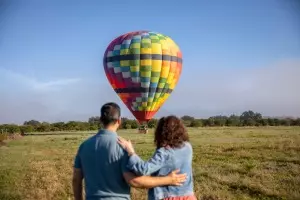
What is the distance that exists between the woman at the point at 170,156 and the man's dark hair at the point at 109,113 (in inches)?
7.9

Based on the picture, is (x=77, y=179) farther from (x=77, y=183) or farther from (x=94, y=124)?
(x=94, y=124)

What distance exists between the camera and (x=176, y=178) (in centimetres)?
409

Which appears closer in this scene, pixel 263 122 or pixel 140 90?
pixel 140 90

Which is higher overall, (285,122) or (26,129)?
(285,122)

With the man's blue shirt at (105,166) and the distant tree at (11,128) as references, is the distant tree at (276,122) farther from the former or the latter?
the man's blue shirt at (105,166)

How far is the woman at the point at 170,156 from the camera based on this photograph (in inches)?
157

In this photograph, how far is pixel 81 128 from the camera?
73.1 meters

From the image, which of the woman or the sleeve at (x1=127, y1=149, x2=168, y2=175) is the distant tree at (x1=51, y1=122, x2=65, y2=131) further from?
the sleeve at (x1=127, y1=149, x2=168, y2=175)

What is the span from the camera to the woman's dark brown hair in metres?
4.07

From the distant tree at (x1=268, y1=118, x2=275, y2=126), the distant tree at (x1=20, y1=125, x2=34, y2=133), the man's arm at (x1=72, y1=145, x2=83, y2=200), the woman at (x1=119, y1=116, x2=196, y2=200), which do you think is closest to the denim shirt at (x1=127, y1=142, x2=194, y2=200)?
the woman at (x1=119, y1=116, x2=196, y2=200)

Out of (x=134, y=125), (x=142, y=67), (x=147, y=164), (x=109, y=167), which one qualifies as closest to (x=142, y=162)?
(x=147, y=164)

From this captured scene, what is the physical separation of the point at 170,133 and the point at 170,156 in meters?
0.21

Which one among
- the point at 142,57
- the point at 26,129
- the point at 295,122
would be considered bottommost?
the point at 26,129

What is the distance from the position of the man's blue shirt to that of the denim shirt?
0.47 feet
